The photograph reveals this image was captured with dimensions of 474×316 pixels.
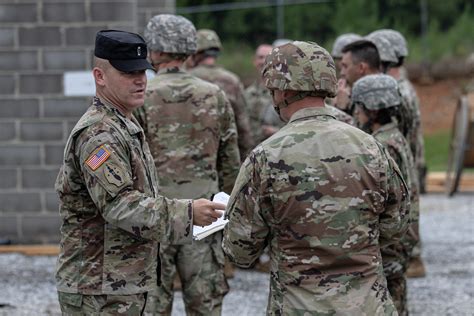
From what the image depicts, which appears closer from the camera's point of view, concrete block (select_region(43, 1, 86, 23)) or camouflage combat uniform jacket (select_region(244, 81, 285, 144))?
concrete block (select_region(43, 1, 86, 23))

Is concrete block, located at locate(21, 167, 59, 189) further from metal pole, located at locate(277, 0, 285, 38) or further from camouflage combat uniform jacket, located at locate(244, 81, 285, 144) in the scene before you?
metal pole, located at locate(277, 0, 285, 38)

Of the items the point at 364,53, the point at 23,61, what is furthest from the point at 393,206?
the point at 23,61

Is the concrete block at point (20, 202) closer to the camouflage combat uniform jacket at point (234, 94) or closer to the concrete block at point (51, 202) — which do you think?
the concrete block at point (51, 202)

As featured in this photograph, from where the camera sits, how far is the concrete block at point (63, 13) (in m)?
9.79

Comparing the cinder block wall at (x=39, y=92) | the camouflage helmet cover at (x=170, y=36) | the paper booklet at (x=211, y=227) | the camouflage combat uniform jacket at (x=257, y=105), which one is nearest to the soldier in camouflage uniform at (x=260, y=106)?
the camouflage combat uniform jacket at (x=257, y=105)

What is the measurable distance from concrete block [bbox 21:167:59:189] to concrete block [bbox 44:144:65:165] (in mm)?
78

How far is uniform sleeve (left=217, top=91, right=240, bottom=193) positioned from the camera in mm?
6375

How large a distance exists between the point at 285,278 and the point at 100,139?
3.21 ft

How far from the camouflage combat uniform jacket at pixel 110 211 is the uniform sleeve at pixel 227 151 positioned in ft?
6.23

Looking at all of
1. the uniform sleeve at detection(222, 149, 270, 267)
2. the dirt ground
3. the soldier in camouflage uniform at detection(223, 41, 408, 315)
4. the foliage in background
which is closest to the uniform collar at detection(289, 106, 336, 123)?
the soldier in camouflage uniform at detection(223, 41, 408, 315)

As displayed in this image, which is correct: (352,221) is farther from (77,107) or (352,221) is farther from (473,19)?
(473,19)

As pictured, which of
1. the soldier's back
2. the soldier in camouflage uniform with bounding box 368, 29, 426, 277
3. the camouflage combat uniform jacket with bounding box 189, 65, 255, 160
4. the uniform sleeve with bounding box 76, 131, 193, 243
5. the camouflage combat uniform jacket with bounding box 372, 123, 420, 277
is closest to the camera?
the soldier's back

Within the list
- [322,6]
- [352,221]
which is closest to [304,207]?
[352,221]

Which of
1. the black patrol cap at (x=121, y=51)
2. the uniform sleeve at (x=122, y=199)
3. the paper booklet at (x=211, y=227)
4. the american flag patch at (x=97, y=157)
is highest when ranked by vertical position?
the black patrol cap at (x=121, y=51)
